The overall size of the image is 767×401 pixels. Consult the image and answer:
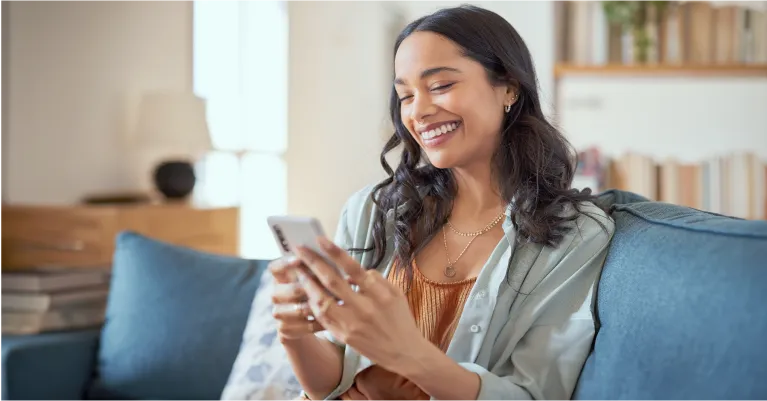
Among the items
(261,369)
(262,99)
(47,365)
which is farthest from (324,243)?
(262,99)

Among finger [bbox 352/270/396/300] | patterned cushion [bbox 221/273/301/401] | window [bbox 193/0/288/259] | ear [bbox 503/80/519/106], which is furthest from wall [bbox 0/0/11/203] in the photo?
finger [bbox 352/270/396/300]

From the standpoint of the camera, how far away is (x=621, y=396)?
1.30 meters

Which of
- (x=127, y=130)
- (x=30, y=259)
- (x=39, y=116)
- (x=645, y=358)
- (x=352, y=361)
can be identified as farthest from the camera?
(x=127, y=130)

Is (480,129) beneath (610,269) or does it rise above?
above

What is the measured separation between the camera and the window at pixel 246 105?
4527 millimetres

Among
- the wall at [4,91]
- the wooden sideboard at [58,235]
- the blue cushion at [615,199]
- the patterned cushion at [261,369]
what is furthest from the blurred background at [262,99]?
the blue cushion at [615,199]

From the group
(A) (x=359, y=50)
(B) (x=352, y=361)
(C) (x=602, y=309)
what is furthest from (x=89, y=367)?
(A) (x=359, y=50)

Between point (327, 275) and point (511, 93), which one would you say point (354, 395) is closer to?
point (327, 275)

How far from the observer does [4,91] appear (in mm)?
3248

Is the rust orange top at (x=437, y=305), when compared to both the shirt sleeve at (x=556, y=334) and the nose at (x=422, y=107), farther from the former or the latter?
the nose at (x=422, y=107)

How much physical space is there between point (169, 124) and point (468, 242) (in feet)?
6.94

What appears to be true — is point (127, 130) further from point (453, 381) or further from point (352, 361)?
point (453, 381)

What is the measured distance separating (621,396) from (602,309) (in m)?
0.19

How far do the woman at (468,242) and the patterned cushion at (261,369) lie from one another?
45cm
